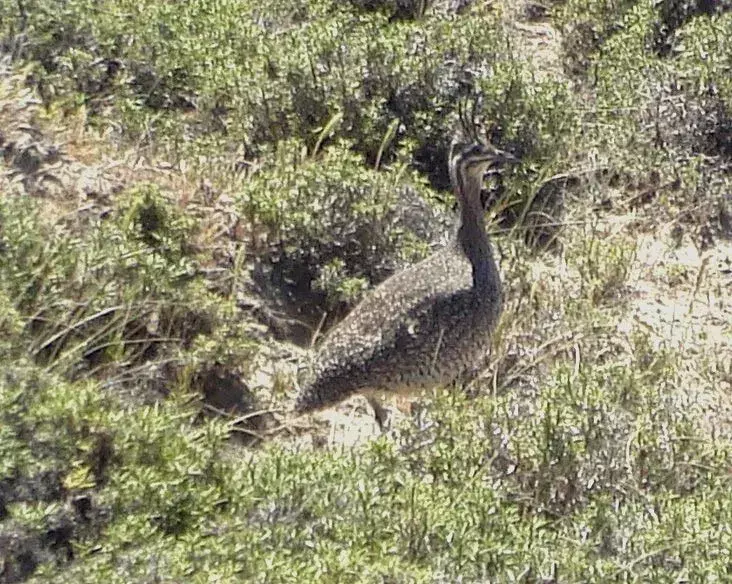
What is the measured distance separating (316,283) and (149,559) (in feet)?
9.69

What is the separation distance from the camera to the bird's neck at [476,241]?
311 inches

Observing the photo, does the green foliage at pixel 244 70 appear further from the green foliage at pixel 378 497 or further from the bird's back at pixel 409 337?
the green foliage at pixel 378 497

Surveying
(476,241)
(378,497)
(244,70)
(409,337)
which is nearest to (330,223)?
(476,241)

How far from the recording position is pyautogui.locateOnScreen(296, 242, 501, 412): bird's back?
7.44 meters

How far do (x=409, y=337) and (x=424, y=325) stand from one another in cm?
9

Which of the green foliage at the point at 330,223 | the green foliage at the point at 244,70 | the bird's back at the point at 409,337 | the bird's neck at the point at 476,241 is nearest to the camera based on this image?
the bird's back at the point at 409,337

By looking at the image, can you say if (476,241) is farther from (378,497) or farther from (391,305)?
(378,497)

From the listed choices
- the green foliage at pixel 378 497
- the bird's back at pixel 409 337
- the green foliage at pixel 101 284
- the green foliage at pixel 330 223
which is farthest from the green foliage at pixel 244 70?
the green foliage at pixel 378 497

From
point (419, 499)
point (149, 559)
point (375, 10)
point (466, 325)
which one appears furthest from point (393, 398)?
point (375, 10)

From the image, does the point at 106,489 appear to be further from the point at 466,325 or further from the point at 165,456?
the point at 466,325

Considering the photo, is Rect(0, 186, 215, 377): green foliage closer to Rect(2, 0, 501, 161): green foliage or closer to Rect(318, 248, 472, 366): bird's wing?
Rect(318, 248, 472, 366): bird's wing

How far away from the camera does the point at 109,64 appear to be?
9.62 meters

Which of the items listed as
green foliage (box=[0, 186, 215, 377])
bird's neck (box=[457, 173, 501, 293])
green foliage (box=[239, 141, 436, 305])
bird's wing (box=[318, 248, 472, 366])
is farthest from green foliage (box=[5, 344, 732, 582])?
green foliage (box=[239, 141, 436, 305])

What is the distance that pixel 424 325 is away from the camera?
7660mm
